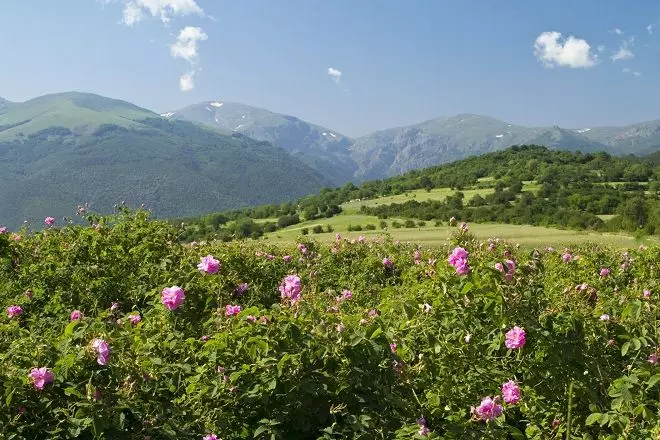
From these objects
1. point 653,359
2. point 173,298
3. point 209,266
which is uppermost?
point 209,266

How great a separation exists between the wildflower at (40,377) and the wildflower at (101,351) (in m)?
0.24

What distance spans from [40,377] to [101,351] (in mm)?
304

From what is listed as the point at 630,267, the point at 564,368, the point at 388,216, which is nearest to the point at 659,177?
the point at 388,216

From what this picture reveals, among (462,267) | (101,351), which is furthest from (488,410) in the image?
(101,351)

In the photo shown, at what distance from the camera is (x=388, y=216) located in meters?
77.2

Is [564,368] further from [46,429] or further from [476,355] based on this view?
[46,429]

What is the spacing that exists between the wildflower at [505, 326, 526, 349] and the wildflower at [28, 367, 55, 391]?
2601 mm

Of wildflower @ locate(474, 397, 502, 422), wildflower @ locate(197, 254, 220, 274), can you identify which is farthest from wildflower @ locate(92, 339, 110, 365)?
wildflower @ locate(474, 397, 502, 422)

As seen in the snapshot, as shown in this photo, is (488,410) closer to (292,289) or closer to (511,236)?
(292,289)

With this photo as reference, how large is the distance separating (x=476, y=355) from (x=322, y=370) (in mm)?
1102

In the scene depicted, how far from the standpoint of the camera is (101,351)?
283 cm

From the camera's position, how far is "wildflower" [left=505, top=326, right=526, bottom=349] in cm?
325

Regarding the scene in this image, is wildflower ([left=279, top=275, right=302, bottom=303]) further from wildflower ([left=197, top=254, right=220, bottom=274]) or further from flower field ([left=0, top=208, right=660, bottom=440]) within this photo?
wildflower ([left=197, top=254, right=220, bottom=274])

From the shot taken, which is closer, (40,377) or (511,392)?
(40,377)
